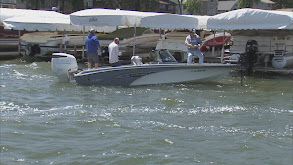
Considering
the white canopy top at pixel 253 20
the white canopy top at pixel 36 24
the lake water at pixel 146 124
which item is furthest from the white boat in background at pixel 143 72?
the white canopy top at pixel 36 24

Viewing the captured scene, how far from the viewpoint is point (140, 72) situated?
45.0 ft

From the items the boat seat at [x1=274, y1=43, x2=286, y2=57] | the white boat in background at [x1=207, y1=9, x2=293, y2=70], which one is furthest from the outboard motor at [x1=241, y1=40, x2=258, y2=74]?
the boat seat at [x1=274, y1=43, x2=286, y2=57]

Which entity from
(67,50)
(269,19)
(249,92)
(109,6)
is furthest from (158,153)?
(109,6)

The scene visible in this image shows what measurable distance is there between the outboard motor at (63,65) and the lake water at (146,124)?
415mm

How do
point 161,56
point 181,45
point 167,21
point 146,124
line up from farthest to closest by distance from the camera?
1. point 181,45
2. point 167,21
3. point 161,56
4. point 146,124

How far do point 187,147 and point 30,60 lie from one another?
1685 centimetres

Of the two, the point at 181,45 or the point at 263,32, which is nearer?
the point at 263,32

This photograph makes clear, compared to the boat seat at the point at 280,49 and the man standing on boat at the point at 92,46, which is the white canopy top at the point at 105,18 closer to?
the man standing on boat at the point at 92,46

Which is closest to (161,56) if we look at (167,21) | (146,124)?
(167,21)

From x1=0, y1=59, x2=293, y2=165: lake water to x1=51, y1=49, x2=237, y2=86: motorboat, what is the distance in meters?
0.30

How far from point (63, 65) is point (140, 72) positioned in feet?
8.39

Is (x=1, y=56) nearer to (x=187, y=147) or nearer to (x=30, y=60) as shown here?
(x=30, y=60)

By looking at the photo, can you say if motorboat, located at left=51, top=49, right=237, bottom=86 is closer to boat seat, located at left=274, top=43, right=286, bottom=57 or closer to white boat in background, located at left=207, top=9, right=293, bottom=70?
white boat in background, located at left=207, top=9, right=293, bottom=70

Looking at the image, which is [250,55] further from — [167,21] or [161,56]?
[161,56]
